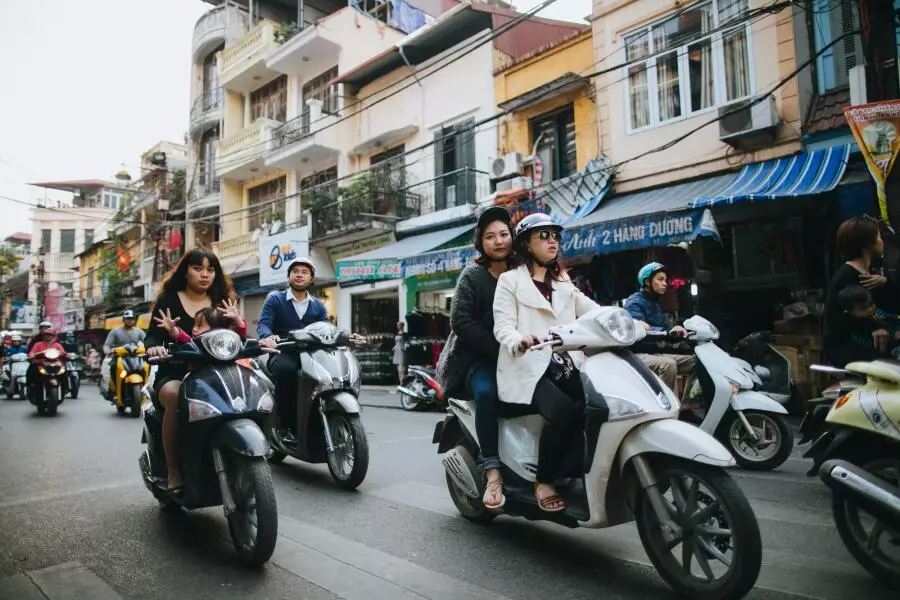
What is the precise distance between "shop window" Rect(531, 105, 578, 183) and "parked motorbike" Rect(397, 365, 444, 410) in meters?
5.41

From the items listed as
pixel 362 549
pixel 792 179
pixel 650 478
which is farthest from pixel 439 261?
pixel 650 478

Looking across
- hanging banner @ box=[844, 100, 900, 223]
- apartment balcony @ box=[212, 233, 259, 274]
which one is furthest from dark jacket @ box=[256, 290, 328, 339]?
apartment balcony @ box=[212, 233, 259, 274]

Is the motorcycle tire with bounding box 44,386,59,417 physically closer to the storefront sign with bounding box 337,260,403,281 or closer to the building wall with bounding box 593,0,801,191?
the storefront sign with bounding box 337,260,403,281

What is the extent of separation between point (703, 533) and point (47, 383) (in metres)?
11.2

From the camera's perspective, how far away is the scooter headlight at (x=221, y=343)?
324 cm

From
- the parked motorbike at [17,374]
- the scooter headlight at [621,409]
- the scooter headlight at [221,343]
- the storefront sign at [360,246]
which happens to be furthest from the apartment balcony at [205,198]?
the scooter headlight at [621,409]

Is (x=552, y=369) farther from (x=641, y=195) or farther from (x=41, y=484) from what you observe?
(x=641, y=195)

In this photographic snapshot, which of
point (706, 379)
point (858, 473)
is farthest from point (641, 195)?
point (858, 473)

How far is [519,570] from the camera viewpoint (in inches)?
113

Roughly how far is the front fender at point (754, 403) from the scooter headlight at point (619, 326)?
2852 mm

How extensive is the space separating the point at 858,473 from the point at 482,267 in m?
2.08

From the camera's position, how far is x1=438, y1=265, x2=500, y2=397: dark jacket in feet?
10.9

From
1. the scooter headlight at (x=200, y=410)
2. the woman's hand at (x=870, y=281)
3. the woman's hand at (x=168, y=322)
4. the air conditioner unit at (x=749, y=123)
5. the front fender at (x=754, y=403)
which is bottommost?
the front fender at (x=754, y=403)

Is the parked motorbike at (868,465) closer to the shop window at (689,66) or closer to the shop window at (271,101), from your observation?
the shop window at (689,66)
